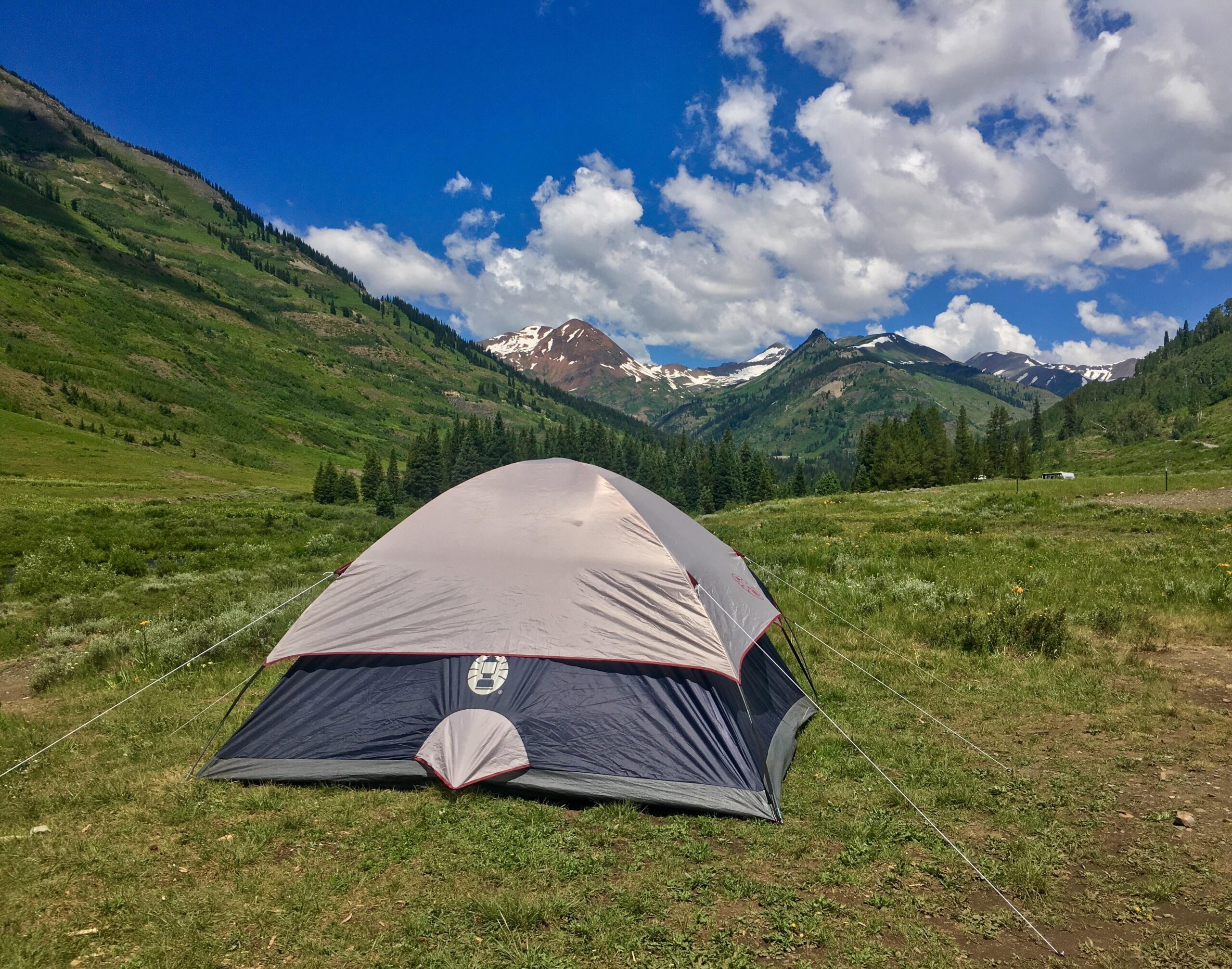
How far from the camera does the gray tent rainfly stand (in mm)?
6488

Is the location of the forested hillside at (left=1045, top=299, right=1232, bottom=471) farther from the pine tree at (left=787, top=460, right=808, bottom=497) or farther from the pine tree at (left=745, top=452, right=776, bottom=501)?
the pine tree at (left=745, top=452, right=776, bottom=501)

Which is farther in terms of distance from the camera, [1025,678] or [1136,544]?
[1136,544]

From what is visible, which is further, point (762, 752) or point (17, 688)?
point (17, 688)

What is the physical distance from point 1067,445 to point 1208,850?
463 feet

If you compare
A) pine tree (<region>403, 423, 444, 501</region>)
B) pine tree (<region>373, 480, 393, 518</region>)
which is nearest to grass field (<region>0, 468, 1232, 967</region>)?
pine tree (<region>373, 480, 393, 518</region>)

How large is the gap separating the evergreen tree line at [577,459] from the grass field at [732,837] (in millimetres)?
70850

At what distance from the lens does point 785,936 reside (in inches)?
172

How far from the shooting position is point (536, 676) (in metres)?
6.88

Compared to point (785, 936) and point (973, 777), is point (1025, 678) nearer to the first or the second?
point (973, 777)

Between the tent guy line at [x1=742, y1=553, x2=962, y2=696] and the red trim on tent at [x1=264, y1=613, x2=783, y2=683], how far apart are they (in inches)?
157

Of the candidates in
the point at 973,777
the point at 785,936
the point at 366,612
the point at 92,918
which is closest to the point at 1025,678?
the point at 973,777

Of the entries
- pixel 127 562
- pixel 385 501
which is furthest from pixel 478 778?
pixel 385 501

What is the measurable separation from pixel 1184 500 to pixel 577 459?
6475 centimetres

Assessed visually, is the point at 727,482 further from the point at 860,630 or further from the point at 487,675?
the point at 487,675
